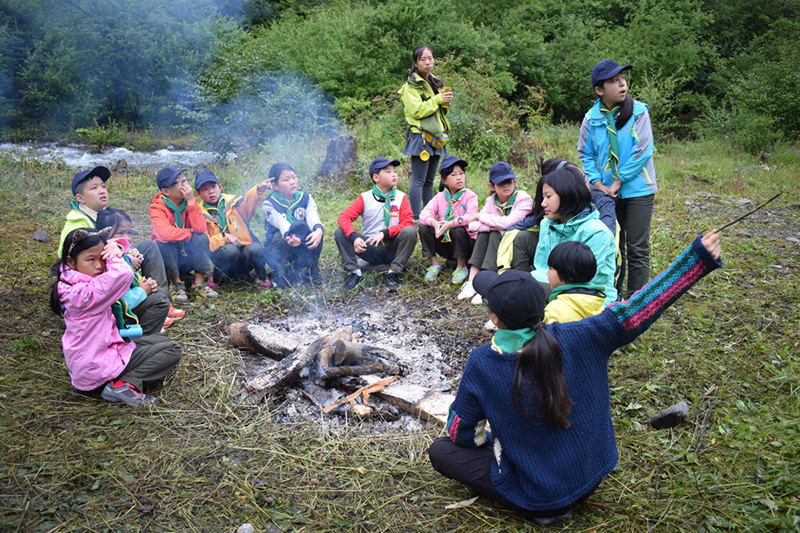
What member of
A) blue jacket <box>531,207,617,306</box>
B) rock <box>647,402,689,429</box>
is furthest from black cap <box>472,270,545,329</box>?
rock <box>647,402,689,429</box>

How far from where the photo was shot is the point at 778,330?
3.50 m

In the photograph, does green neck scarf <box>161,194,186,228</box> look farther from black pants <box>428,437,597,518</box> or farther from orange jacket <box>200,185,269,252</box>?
black pants <box>428,437,597,518</box>

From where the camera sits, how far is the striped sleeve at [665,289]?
1.75 m

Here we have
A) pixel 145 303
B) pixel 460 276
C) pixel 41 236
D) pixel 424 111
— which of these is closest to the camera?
pixel 145 303

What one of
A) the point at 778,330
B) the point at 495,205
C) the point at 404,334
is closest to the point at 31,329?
the point at 404,334

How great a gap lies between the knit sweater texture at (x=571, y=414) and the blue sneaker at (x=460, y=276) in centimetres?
299

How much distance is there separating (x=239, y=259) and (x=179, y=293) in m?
0.66

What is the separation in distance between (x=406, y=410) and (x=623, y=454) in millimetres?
1289

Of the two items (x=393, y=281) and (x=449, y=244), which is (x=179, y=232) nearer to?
(x=393, y=281)

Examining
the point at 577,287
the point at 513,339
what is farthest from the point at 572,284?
the point at 513,339

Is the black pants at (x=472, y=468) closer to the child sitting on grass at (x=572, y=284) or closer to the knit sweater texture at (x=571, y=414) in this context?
the knit sweater texture at (x=571, y=414)

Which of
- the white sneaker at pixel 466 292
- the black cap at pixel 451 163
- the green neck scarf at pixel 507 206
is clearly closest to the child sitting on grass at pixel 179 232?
the white sneaker at pixel 466 292

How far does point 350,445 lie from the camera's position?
9.07ft

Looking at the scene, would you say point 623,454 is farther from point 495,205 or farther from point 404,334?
point 495,205
